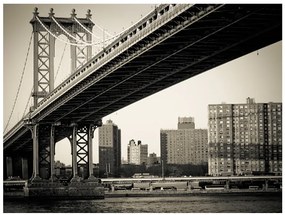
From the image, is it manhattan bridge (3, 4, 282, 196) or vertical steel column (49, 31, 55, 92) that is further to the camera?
vertical steel column (49, 31, 55, 92)

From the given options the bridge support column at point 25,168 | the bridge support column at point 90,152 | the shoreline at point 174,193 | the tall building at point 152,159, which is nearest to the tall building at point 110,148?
the bridge support column at point 90,152

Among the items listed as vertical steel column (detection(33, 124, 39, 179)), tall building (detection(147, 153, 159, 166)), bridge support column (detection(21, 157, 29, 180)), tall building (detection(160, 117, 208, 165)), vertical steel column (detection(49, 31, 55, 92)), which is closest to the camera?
tall building (detection(160, 117, 208, 165))

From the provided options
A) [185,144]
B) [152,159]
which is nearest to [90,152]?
[152,159]

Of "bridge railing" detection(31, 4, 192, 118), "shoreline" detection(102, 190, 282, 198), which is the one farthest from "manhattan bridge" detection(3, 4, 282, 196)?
"shoreline" detection(102, 190, 282, 198)

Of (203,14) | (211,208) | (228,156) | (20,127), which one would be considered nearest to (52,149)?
(20,127)

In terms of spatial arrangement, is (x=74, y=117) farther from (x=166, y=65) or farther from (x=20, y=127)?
(x=166, y=65)

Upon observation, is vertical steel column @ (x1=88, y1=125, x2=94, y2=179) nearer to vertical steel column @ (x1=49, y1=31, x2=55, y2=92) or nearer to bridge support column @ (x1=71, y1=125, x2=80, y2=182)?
bridge support column @ (x1=71, y1=125, x2=80, y2=182)

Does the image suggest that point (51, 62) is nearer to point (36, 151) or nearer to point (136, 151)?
point (36, 151)
